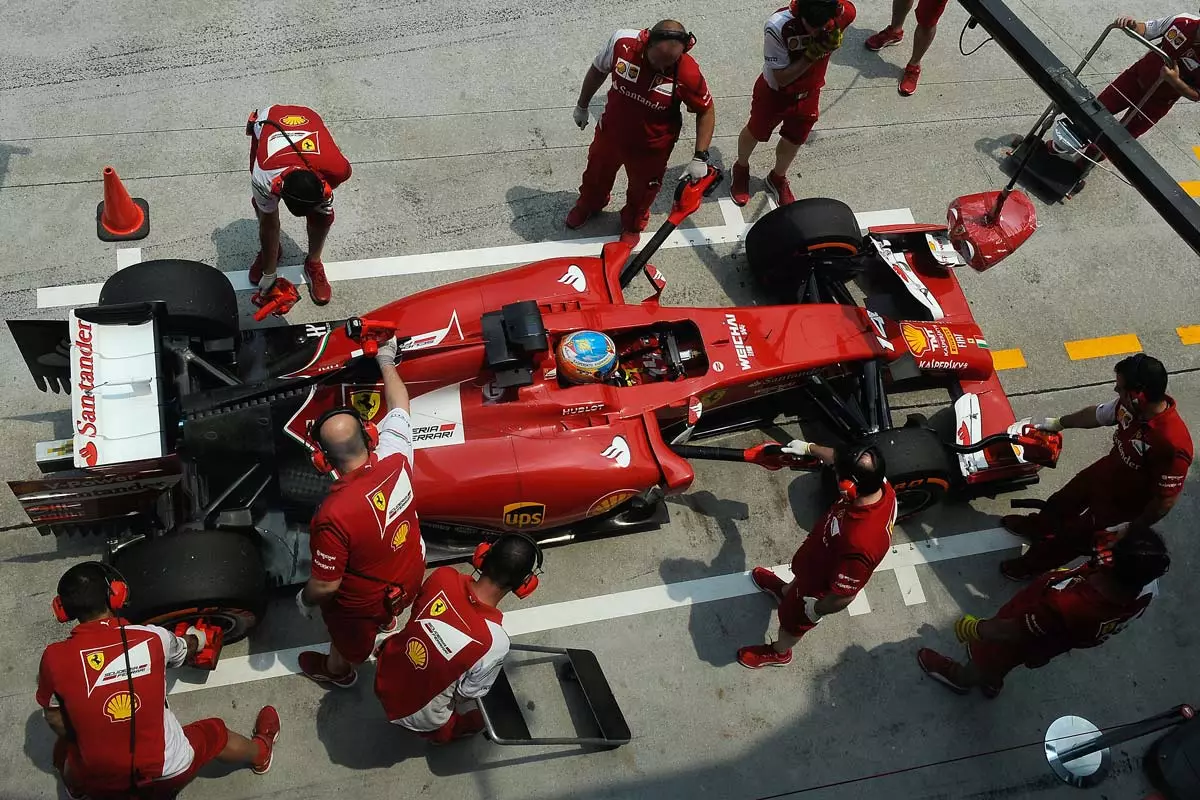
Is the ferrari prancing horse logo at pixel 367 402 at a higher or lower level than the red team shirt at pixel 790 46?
lower

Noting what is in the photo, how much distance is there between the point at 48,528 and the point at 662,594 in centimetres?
326

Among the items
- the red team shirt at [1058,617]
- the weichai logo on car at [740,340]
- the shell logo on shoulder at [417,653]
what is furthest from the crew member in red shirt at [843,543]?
the shell logo on shoulder at [417,653]

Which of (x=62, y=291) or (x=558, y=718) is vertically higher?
(x=62, y=291)

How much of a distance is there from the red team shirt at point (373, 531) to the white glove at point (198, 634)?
87 cm

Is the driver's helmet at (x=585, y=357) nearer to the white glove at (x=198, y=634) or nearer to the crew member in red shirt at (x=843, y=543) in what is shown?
the crew member in red shirt at (x=843, y=543)

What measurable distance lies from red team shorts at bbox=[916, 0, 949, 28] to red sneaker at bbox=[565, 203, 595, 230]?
325 centimetres

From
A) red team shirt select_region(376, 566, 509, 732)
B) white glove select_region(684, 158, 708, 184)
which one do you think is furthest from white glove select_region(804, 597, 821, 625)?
white glove select_region(684, 158, 708, 184)

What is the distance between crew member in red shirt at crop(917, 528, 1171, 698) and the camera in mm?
4199

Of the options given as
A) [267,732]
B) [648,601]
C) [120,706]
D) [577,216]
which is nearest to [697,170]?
[577,216]

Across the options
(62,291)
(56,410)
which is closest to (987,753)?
(56,410)

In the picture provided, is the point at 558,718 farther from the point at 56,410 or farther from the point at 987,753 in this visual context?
the point at 56,410

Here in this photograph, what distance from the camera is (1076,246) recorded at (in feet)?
24.5

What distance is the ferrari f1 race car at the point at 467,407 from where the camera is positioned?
468 cm

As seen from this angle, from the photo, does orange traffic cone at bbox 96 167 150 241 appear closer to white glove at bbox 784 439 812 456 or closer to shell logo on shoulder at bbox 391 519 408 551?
shell logo on shoulder at bbox 391 519 408 551
